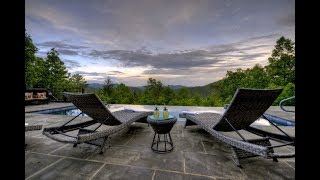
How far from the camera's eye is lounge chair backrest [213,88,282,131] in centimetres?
234

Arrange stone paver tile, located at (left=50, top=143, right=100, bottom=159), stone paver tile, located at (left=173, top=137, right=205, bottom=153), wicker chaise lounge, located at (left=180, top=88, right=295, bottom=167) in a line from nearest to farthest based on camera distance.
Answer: wicker chaise lounge, located at (left=180, top=88, right=295, bottom=167) → stone paver tile, located at (left=50, top=143, right=100, bottom=159) → stone paver tile, located at (left=173, top=137, right=205, bottom=153)

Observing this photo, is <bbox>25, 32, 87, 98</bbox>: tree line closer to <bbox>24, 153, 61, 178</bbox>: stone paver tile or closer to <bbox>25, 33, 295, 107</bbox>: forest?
<bbox>25, 33, 295, 107</bbox>: forest

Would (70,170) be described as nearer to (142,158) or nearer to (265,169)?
(142,158)

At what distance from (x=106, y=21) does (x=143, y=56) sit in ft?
30.1

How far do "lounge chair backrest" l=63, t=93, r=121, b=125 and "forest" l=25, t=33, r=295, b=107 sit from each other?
1130cm

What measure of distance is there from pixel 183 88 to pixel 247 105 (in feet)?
69.5

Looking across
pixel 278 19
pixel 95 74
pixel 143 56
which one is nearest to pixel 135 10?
pixel 278 19

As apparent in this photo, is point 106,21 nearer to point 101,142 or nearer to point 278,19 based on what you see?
point 101,142

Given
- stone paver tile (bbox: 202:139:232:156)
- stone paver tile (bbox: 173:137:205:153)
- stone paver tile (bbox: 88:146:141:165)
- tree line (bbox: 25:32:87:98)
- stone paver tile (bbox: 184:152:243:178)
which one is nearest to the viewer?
stone paver tile (bbox: 184:152:243:178)

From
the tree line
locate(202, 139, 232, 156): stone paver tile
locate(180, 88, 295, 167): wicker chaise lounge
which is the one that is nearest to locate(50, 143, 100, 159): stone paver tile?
locate(202, 139, 232, 156): stone paver tile

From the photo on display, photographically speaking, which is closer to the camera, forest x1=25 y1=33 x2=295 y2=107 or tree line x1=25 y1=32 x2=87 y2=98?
forest x1=25 y1=33 x2=295 y2=107

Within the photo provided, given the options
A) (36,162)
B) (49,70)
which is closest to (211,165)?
(36,162)
